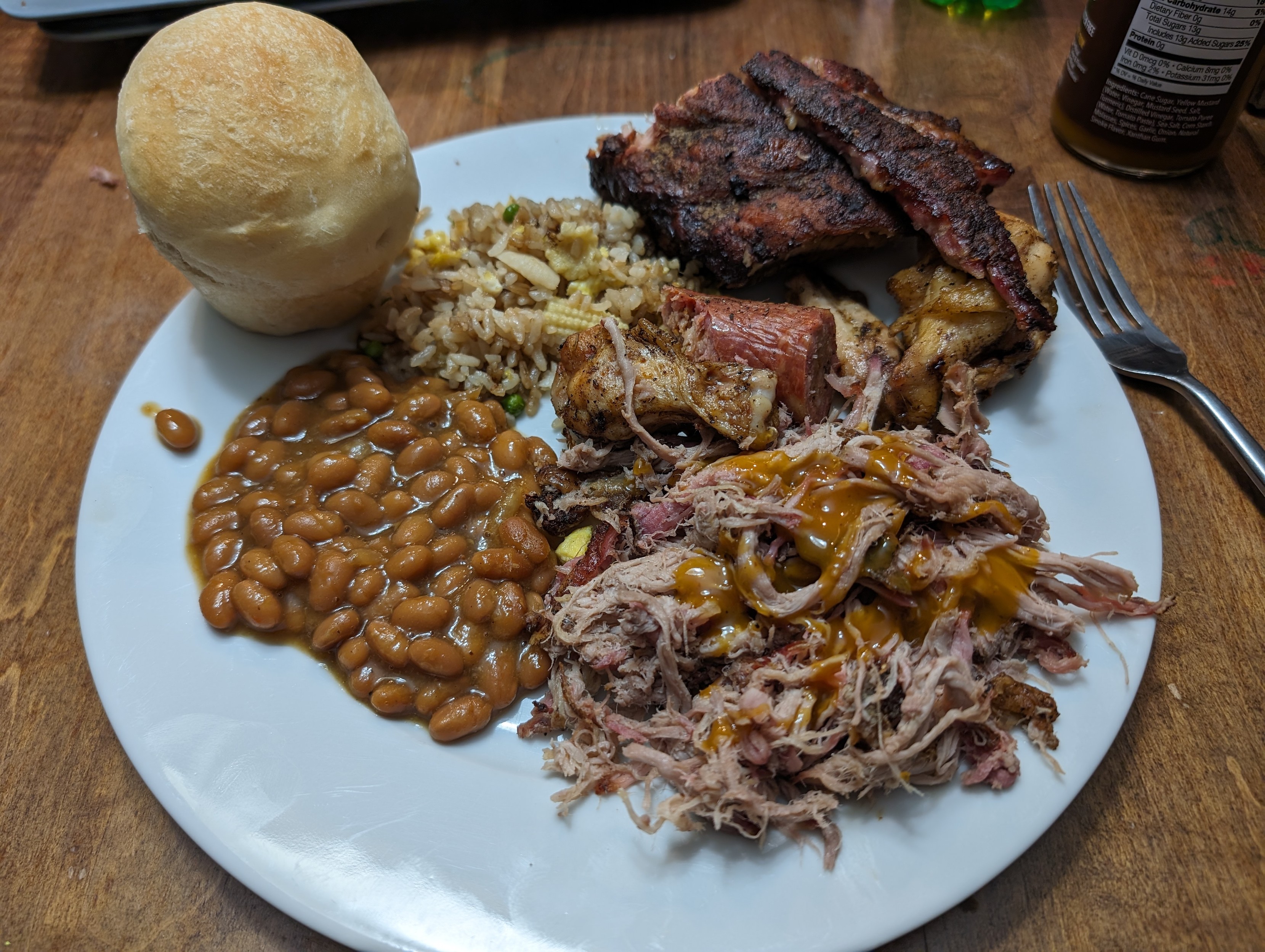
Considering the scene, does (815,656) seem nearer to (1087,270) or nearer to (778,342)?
(778,342)

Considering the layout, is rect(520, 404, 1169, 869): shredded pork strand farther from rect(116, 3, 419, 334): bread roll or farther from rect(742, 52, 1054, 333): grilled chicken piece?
rect(116, 3, 419, 334): bread roll

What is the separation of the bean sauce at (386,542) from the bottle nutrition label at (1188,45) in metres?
2.73

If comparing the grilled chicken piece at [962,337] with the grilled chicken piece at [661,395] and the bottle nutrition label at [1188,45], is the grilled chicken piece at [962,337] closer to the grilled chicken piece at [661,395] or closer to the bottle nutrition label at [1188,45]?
the grilled chicken piece at [661,395]

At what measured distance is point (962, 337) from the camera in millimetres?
2473

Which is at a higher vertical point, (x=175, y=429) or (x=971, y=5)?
(x=971, y=5)

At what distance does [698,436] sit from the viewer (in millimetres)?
2459

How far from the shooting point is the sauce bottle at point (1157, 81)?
2857 mm

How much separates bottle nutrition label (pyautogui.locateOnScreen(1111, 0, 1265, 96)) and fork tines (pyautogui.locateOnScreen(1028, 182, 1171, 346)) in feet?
1.53

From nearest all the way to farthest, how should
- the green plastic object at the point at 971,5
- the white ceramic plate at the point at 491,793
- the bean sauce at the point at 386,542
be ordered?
the white ceramic plate at the point at 491,793 → the bean sauce at the point at 386,542 → the green plastic object at the point at 971,5

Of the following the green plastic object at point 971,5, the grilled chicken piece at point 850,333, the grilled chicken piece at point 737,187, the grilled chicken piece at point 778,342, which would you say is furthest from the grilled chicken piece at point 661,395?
the green plastic object at point 971,5

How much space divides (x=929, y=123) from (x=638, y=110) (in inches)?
61.4

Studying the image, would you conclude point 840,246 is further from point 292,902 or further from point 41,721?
point 41,721

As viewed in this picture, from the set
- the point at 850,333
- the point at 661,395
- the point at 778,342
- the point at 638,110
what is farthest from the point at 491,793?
the point at 638,110

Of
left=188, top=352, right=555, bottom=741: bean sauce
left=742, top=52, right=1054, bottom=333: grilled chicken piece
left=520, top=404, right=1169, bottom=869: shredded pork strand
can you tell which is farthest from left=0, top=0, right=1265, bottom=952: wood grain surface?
left=742, top=52, right=1054, bottom=333: grilled chicken piece
